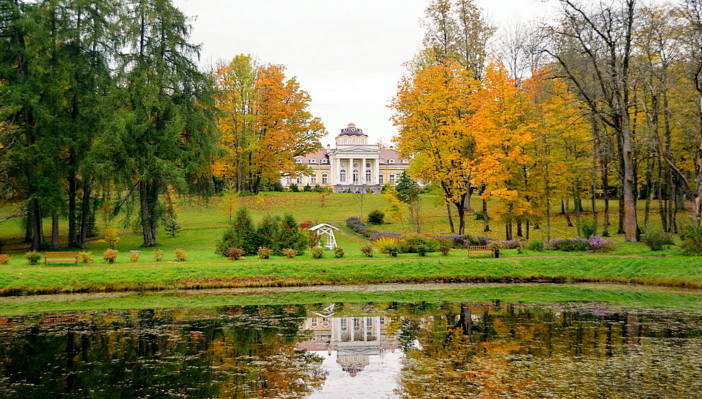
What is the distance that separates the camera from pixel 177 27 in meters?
31.7

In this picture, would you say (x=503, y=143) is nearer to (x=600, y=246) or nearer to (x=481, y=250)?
(x=481, y=250)

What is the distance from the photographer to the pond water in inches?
373

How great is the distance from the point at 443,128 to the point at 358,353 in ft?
69.7

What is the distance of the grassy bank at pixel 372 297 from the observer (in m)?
17.9

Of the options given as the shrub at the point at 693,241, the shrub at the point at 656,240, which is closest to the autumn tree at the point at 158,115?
the shrub at the point at 656,240

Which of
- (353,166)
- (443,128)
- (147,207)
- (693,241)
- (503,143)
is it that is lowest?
(693,241)

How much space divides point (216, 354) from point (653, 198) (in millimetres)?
50151

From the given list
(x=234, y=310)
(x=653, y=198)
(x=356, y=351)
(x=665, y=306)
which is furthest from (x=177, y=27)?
(x=653, y=198)

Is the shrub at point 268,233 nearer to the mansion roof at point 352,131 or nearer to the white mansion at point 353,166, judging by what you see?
the white mansion at point 353,166

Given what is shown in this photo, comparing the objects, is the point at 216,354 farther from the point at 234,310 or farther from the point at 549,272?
the point at 549,272

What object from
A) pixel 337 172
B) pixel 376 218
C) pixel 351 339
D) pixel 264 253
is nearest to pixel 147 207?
pixel 264 253

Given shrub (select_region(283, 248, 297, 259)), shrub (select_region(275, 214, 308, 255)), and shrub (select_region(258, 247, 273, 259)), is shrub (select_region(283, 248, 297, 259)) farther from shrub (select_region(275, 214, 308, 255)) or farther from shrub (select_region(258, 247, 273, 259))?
shrub (select_region(275, 214, 308, 255))

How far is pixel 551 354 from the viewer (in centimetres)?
1145

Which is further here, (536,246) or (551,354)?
(536,246)
